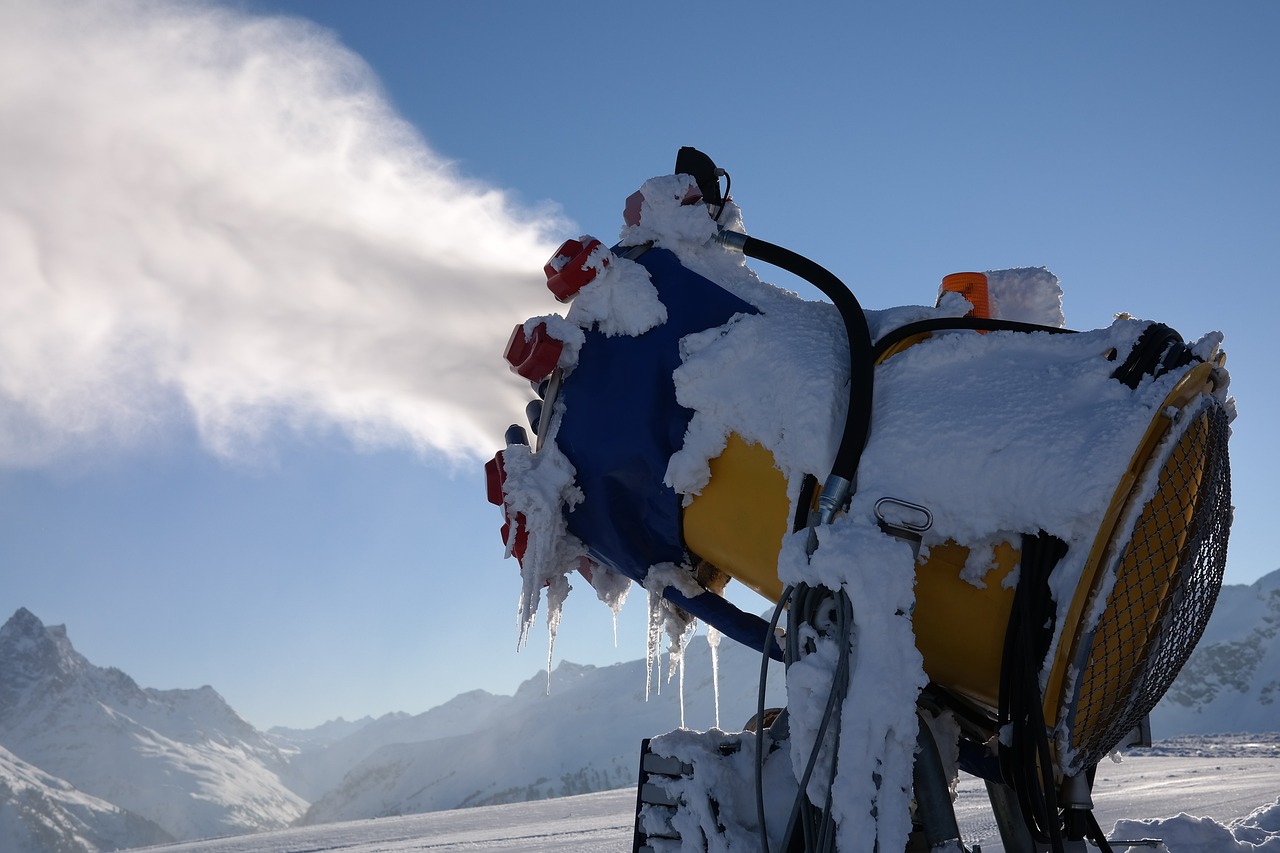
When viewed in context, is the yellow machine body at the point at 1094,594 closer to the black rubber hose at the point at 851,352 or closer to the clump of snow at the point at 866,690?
the black rubber hose at the point at 851,352

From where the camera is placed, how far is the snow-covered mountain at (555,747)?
121312 mm

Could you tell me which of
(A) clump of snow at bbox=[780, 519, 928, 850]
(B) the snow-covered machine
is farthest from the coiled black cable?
(A) clump of snow at bbox=[780, 519, 928, 850]

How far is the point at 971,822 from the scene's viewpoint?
4.44m

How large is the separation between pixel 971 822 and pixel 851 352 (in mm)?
3255

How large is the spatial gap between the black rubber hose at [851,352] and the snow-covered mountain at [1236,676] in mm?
115330

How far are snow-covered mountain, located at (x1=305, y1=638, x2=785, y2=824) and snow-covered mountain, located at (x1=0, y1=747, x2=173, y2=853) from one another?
31.6 meters

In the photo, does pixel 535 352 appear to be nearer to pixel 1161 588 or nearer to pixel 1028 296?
pixel 1028 296

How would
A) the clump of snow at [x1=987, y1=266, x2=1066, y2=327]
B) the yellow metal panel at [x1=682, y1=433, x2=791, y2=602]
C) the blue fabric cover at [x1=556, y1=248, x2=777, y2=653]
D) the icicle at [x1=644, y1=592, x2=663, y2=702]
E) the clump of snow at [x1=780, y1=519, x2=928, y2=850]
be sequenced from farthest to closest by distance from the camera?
1. the icicle at [x1=644, y1=592, x2=663, y2=702]
2. the clump of snow at [x1=987, y1=266, x2=1066, y2=327]
3. the blue fabric cover at [x1=556, y1=248, x2=777, y2=653]
4. the yellow metal panel at [x1=682, y1=433, x2=791, y2=602]
5. the clump of snow at [x1=780, y1=519, x2=928, y2=850]

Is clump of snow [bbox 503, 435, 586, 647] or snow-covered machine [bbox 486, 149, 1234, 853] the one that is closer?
snow-covered machine [bbox 486, 149, 1234, 853]

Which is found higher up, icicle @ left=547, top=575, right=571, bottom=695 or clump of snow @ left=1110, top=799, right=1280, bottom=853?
icicle @ left=547, top=575, right=571, bottom=695

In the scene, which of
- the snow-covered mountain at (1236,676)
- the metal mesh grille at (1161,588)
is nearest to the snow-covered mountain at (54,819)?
the snow-covered mountain at (1236,676)

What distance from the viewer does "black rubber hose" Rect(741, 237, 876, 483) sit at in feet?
6.35

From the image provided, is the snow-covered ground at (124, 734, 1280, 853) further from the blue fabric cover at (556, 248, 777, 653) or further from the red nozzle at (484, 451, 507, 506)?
the red nozzle at (484, 451, 507, 506)

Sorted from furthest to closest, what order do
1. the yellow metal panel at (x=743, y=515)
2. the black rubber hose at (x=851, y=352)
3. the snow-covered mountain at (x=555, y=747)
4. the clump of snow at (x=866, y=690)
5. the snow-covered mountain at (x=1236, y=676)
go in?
1. the snow-covered mountain at (x=555, y=747)
2. the snow-covered mountain at (x=1236, y=676)
3. the yellow metal panel at (x=743, y=515)
4. the black rubber hose at (x=851, y=352)
5. the clump of snow at (x=866, y=690)
